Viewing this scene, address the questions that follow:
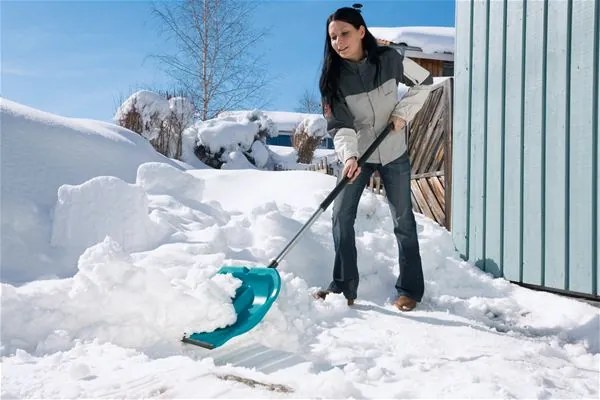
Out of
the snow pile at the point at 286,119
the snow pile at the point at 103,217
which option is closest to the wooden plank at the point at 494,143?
the snow pile at the point at 103,217

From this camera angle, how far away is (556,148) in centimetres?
277

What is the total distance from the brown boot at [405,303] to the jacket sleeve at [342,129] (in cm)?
82

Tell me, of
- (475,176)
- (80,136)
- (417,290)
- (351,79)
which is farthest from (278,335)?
(80,136)

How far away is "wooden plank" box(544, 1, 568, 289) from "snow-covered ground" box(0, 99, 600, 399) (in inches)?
8.9

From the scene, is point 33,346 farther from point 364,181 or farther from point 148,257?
point 364,181

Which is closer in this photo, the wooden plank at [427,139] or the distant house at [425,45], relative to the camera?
the wooden plank at [427,139]

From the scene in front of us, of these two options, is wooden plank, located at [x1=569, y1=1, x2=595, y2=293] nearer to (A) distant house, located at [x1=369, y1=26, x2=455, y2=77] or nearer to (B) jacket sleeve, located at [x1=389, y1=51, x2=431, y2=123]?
(B) jacket sleeve, located at [x1=389, y1=51, x2=431, y2=123]

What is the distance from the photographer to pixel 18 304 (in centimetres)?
206

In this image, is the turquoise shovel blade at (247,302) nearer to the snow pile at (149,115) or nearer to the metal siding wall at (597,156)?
the metal siding wall at (597,156)

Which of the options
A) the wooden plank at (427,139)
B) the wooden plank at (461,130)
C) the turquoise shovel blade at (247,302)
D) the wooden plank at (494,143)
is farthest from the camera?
the wooden plank at (427,139)

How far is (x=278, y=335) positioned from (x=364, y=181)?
3.36 feet

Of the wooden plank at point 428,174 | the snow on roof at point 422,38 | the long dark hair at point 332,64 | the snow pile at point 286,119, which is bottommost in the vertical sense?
the wooden plank at point 428,174

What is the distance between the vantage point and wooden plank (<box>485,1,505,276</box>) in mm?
3174

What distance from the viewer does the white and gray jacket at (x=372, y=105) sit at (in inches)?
103
